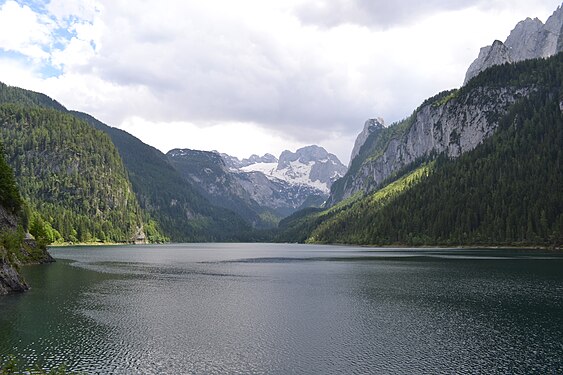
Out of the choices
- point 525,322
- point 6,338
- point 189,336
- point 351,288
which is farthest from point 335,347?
point 351,288

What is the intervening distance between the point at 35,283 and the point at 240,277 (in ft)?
141

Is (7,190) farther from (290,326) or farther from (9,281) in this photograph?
(290,326)

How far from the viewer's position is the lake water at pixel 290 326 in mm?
39688

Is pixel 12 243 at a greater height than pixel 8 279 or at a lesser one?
greater

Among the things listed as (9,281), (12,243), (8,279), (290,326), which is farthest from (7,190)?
(290,326)

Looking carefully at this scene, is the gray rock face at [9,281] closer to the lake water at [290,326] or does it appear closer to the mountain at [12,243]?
the mountain at [12,243]

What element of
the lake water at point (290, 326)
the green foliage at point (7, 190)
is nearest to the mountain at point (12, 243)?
the green foliage at point (7, 190)

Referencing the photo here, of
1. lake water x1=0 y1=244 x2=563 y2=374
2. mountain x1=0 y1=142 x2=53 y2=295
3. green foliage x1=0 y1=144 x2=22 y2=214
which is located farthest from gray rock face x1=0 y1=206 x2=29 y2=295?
green foliage x1=0 y1=144 x2=22 y2=214

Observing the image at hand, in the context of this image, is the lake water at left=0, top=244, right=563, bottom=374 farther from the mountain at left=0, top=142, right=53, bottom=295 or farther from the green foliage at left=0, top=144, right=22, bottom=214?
the green foliage at left=0, top=144, right=22, bottom=214

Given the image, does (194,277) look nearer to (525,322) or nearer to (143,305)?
(143,305)

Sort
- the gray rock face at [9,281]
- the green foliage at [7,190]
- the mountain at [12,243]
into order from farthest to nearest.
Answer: the green foliage at [7,190], the mountain at [12,243], the gray rock face at [9,281]

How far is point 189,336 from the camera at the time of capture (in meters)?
49.5

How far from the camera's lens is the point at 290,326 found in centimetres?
5394

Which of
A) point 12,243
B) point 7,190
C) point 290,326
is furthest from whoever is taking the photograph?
point 7,190
